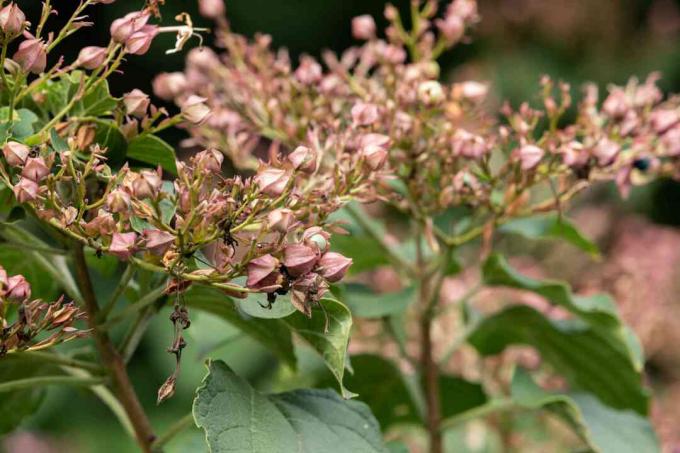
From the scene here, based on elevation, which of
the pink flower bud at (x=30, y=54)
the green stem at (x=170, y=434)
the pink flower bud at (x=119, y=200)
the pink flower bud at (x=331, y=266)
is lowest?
Result: the green stem at (x=170, y=434)

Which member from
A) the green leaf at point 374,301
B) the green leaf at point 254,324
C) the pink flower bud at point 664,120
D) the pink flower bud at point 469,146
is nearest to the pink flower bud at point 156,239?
the green leaf at point 254,324

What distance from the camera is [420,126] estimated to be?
0.98m

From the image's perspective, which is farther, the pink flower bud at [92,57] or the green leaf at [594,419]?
the green leaf at [594,419]

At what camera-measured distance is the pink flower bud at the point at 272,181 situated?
719 millimetres

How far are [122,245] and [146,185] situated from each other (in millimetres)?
44

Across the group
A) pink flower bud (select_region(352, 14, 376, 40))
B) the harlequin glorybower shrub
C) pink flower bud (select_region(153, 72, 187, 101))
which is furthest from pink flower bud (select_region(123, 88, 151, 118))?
pink flower bud (select_region(352, 14, 376, 40))

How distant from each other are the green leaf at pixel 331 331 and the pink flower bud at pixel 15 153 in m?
0.24

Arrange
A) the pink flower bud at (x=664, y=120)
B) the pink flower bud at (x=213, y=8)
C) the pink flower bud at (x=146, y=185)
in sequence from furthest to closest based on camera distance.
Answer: the pink flower bud at (x=213, y=8) < the pink flower bud at (x=664, y=120) < the pink flower bud at (x=146, y=185)

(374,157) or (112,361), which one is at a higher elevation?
(374,157)

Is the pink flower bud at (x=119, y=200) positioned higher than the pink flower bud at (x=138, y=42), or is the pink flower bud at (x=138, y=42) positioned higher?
the pink flower bud at (x=138, y=42)

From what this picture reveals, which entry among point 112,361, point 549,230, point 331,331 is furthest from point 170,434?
point 549,230

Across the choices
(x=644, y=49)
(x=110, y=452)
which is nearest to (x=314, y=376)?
(x=110, y=452)

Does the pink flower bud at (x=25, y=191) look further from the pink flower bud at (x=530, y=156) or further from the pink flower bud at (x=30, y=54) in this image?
the pink flower bud at (x=530, y=156)

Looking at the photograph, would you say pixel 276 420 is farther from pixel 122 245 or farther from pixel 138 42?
pixel 138 42
